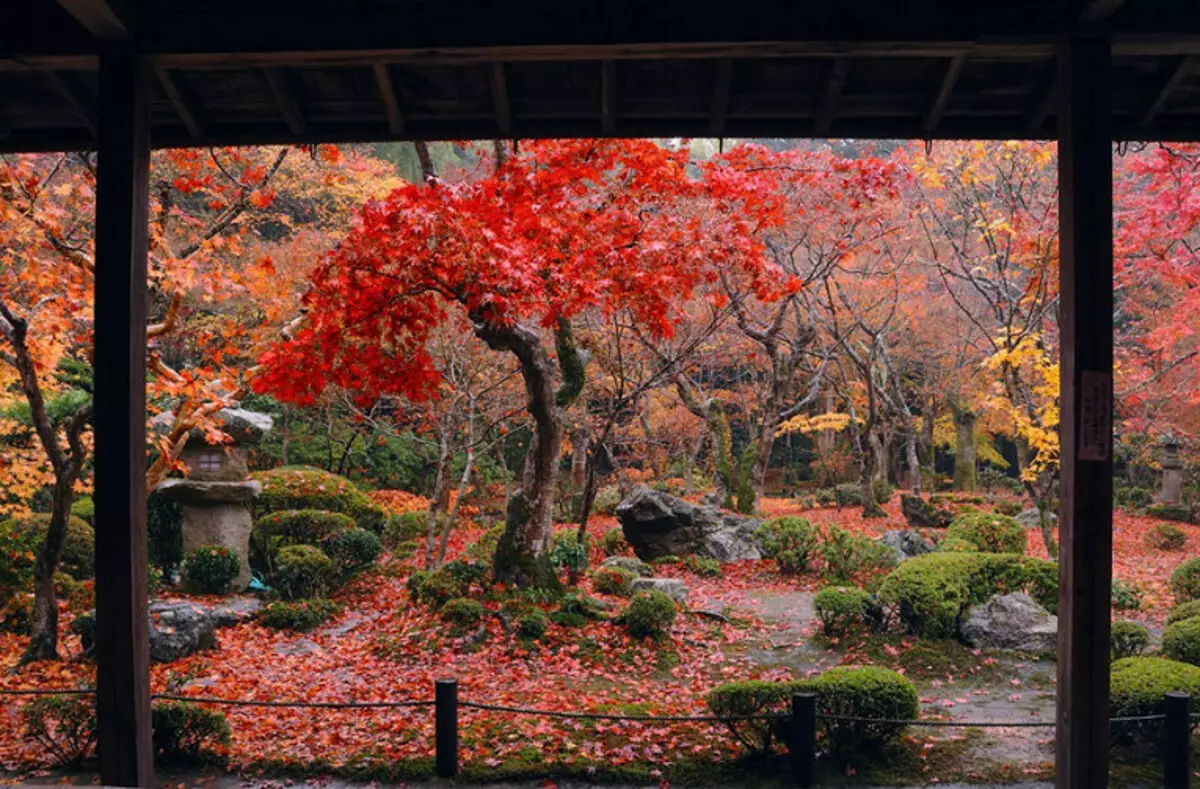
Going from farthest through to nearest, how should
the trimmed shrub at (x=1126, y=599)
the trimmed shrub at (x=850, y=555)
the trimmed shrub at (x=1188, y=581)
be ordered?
1. the trimmed shrub at (x=850, y=555)
2. the trimmed shrub at (x=1126, y=599)
3. the trimmed shrub at (x=1188, y=581)

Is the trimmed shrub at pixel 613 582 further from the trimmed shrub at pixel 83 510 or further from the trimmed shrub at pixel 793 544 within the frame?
the trimmed shrub at pixel 83 510

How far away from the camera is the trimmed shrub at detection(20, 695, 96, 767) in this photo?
6.20 m

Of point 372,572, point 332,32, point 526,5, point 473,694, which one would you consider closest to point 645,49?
point 526,5

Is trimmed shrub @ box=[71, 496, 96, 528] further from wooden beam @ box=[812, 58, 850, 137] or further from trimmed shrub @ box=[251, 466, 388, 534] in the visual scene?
wooden beam @ box=[812, 58, 850, 137]

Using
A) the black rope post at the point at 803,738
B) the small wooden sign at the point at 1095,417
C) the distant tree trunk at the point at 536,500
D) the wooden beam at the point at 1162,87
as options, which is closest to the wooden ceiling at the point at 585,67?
the wooden beam at the point at 1162,87

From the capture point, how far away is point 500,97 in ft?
14.3

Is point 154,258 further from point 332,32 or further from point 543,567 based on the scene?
point 332,32

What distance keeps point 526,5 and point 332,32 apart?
877mm

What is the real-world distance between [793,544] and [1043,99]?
32.8 ft

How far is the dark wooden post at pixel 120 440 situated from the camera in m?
3.74

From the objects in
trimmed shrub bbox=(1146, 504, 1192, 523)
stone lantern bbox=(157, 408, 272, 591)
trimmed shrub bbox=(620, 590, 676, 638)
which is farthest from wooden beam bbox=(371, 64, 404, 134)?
trimmed shrub bbox=(1146, 504, 1192, 523)

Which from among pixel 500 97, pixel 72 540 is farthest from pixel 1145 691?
pixel 72 540

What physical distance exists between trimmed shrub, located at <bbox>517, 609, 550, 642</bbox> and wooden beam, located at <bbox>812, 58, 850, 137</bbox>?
635 centimetres

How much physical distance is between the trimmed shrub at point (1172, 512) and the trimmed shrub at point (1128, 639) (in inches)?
545
